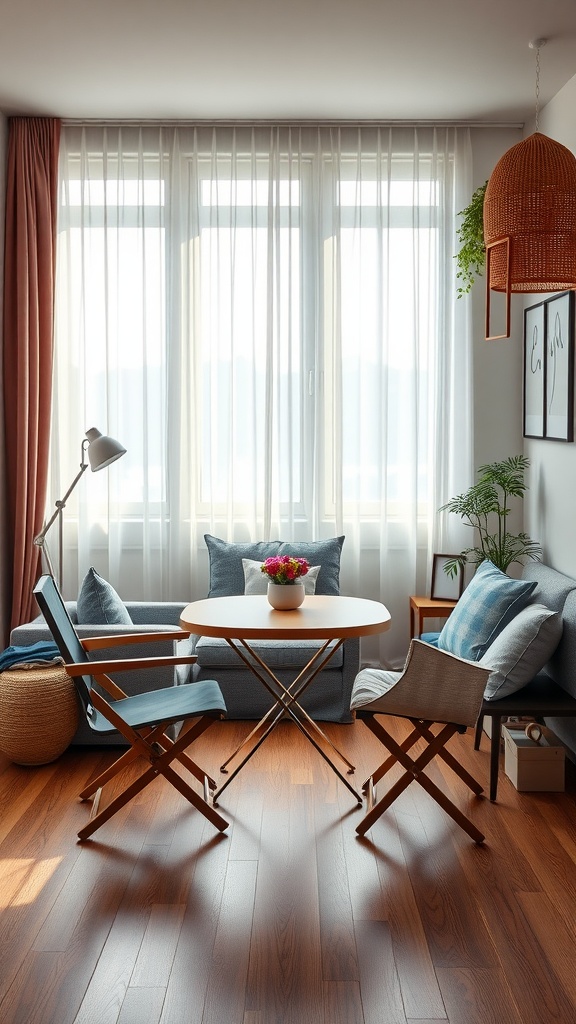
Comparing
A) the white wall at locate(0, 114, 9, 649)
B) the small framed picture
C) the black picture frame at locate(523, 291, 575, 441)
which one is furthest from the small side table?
the white wall at locate(0, 114, 9, 649)

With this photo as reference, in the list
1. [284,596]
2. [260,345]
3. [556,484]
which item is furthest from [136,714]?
[260,345]

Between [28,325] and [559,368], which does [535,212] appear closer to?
[559,368]

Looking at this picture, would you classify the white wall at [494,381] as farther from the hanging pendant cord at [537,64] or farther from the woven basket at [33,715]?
the woven basket at [33,715]

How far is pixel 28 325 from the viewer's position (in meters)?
4.94

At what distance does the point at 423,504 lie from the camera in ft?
17.2

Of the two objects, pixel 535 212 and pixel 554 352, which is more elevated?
pixel 535 212

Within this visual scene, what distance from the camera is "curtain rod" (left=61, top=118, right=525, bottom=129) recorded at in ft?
16.5

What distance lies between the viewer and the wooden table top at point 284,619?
3.22 metres

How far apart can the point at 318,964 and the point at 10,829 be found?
4.52ft

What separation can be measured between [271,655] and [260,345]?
1844 millimetres

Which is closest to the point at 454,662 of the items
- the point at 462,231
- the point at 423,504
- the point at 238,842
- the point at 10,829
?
the point at 238,842

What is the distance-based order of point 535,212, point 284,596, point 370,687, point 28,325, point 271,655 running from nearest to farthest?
point 535,212, point 370,687, point 284,596, point 271,655, point 28,325

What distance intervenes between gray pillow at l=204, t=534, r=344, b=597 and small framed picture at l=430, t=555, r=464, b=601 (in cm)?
56

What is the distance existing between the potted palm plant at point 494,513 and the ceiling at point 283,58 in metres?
1.96
